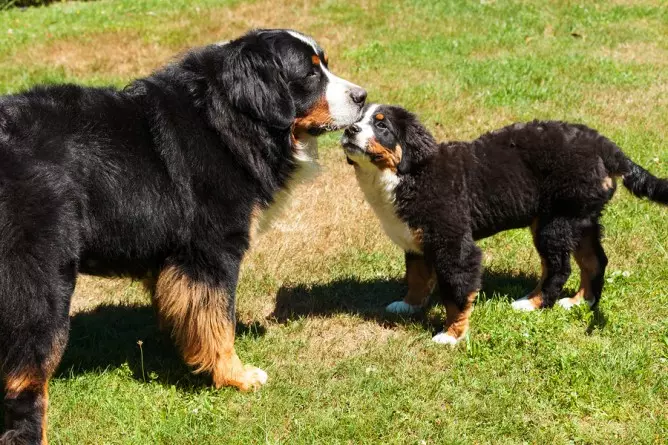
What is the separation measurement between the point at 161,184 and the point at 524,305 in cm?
285

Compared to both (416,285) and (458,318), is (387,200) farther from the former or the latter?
(458,318)

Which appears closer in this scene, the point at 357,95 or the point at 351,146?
the point at 357,95

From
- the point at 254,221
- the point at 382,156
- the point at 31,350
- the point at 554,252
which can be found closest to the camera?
the point at 31,350

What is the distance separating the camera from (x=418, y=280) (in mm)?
5328

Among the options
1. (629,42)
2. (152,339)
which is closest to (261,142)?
(152,339)

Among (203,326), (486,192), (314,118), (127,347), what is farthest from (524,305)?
(127,347)

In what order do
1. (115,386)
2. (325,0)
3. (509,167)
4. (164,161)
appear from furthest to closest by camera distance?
(325,0) → (509,167) → (115,386) → (164,161)

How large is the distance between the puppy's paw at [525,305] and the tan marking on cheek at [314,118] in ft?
6.69

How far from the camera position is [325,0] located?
48.9 ft

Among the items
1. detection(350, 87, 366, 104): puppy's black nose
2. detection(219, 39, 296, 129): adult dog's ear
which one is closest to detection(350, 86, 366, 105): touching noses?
detection(350, 87, 366, 104): puppy's black nose

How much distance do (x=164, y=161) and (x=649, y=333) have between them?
348 centimetres

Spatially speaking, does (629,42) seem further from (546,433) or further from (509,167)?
(546,433)

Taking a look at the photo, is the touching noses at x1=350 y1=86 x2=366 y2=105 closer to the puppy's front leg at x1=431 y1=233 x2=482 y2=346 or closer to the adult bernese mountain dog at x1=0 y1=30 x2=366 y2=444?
the adult bernese mountain dog at x1=0 y1=30 x2=366 y2=444

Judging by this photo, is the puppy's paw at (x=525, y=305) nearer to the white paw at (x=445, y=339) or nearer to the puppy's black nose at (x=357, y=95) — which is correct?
the white paw at (x=445, y=339)
